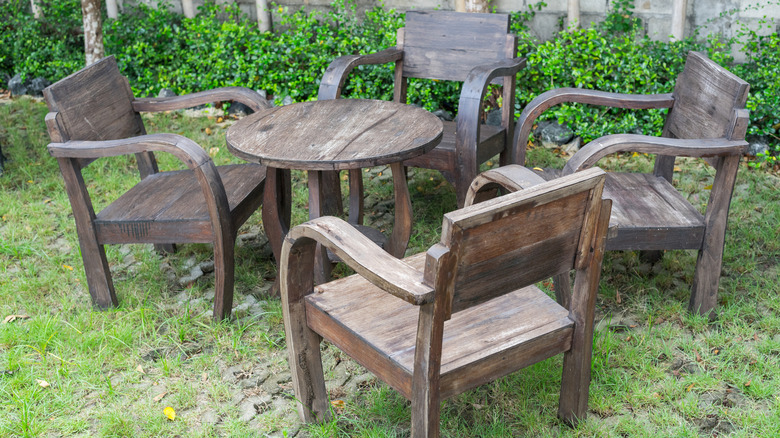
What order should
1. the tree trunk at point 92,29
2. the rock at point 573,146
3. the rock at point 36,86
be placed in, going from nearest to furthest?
the rock at point 573,146 → the tree trunk at point 92,29 → the rock at point 36,86

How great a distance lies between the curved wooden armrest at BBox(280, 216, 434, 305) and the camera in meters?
1.63

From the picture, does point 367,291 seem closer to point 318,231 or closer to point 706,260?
point 318,231

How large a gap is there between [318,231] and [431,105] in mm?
3065

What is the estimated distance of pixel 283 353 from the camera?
2699 millimetres

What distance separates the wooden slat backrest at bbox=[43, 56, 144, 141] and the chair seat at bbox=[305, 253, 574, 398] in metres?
1.32

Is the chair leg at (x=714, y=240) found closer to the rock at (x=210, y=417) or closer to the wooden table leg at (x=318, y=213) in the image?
the wooden table leg at (x=318, y=213)

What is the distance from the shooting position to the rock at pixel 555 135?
4.55 metres

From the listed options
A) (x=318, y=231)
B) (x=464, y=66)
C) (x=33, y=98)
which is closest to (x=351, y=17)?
(x=464, y=66)

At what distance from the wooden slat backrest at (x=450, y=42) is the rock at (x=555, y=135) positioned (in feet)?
3.68

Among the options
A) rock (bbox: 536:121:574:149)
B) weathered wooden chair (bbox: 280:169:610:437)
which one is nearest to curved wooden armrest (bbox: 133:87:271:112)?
weathered wooden chair (bbox: 280:169:610:437)

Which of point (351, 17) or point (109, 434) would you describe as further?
point (351, 17)

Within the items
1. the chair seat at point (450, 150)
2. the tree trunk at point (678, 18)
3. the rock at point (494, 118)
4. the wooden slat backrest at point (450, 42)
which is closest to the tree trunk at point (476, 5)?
the rock at point (494, 118)

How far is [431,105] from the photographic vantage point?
4.79 m

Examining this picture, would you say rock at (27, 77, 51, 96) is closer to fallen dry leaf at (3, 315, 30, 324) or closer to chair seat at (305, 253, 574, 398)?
fallen dry leaf at (3, 315, 30, 324)
